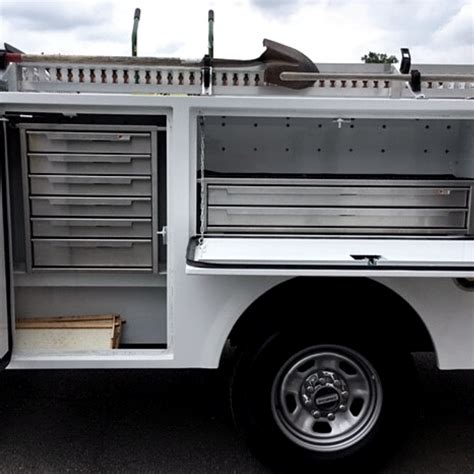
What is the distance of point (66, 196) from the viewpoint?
2.97 meters

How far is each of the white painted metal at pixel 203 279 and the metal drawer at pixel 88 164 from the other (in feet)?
0.87

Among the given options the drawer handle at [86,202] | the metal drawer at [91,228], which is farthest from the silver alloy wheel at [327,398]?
the drawer handle at [86,202]

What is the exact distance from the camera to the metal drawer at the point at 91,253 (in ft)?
9.95

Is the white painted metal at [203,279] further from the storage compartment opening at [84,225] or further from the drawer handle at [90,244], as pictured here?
the drawer handle at [90,244]

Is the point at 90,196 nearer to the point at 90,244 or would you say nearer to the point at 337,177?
the point at 90,244

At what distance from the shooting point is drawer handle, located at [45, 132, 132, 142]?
2914 millimetres

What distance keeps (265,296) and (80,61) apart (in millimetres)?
1492

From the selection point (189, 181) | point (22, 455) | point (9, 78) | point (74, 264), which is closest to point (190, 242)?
point (189, 181)

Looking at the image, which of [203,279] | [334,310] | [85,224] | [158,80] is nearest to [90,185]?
[85,224]

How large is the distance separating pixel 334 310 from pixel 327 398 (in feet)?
1.47

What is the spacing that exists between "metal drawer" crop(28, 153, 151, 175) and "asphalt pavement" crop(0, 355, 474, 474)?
1.51m

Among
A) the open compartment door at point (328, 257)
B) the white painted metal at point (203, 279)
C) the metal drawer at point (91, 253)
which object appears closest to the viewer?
the open compartment door at point (328, 257)

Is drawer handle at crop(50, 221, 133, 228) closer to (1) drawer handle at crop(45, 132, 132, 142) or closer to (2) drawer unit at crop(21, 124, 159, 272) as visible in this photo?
(2) drawer unit at crop(21, 124, 159, 272)

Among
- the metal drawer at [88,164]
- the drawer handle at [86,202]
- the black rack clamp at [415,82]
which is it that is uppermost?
the black rack clamp at [415,82]
